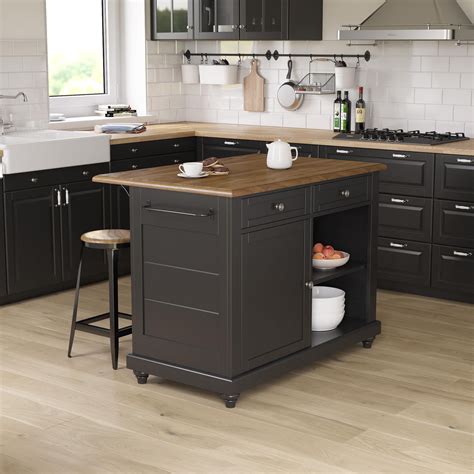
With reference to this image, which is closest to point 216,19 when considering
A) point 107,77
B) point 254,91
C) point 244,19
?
point 244,19

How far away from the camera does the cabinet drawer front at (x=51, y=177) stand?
19.1 ft

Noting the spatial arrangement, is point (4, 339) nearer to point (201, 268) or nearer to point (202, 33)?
point (201, 268)

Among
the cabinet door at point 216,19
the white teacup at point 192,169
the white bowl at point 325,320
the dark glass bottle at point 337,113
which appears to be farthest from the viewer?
the cabinet door at point 216,19

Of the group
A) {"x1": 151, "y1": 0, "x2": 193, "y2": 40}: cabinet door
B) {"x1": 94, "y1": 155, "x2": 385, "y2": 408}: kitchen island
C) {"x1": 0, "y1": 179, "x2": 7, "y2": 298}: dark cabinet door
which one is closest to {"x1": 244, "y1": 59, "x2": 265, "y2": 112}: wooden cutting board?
{"x1": 151, "y1": 0, "x2": 193, "y2": 40}: cabinet door

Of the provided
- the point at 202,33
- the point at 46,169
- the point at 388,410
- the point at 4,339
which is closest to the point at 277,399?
the point at 388,410

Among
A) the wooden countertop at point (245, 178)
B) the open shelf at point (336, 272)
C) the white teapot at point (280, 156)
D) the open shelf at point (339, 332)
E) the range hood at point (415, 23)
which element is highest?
the range hood at point (415, 23)

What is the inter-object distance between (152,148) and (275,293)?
2715 millimetres

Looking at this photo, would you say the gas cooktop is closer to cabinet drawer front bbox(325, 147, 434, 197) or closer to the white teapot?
cabinet drawer front bbox(325, 147, 434, 197)

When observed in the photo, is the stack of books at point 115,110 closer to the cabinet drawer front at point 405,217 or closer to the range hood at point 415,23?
the range hood at point 415,23

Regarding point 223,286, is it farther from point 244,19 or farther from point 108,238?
point 244,19

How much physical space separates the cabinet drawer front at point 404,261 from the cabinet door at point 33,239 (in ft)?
6.94

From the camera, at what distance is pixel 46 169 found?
5.96 meters

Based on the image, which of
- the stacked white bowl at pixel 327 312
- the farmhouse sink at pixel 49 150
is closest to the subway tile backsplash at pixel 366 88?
the farmhouse sink at pixel 49 150

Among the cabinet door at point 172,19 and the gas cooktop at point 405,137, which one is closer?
the gas cooktop at point 405,137
